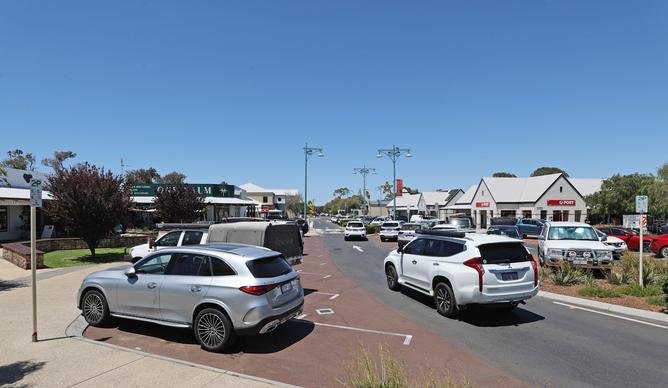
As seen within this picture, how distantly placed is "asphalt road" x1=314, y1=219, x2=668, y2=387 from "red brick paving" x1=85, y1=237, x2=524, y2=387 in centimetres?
47

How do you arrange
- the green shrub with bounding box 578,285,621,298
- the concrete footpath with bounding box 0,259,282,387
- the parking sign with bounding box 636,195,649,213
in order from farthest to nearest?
1. the parking sign with bounding box 636,195,649,213
2. the green shrub with bounding box 578,285,621,298
3. the concrete footpath with bounding box 0,259,282,387

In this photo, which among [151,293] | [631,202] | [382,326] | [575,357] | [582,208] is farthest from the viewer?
[582,208]

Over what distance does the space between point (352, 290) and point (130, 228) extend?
3402 centimetres

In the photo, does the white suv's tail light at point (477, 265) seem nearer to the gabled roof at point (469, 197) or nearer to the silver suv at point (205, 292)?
the silver suv at point (205, 292)

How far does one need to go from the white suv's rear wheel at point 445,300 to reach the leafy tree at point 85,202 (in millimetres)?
15880

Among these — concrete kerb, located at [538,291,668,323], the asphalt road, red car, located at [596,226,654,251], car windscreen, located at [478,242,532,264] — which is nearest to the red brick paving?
the asphalt road

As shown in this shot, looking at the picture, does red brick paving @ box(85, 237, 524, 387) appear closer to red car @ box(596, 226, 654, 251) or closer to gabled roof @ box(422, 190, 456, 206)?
red car @ box(596, 226, 654, 251)

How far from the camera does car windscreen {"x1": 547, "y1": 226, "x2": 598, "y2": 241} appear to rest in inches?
623

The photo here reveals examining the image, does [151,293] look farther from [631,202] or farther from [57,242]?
[631,202]

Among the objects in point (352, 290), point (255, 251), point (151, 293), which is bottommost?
point (352, 290)

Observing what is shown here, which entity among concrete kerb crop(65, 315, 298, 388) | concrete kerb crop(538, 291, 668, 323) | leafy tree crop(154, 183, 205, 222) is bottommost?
concrete kerb crop(538, 291, 668, 323)

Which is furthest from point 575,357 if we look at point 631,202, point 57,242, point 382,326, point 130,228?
point 631,202

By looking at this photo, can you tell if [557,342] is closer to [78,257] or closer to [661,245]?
[661,245]

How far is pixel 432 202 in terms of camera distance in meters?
94.9
